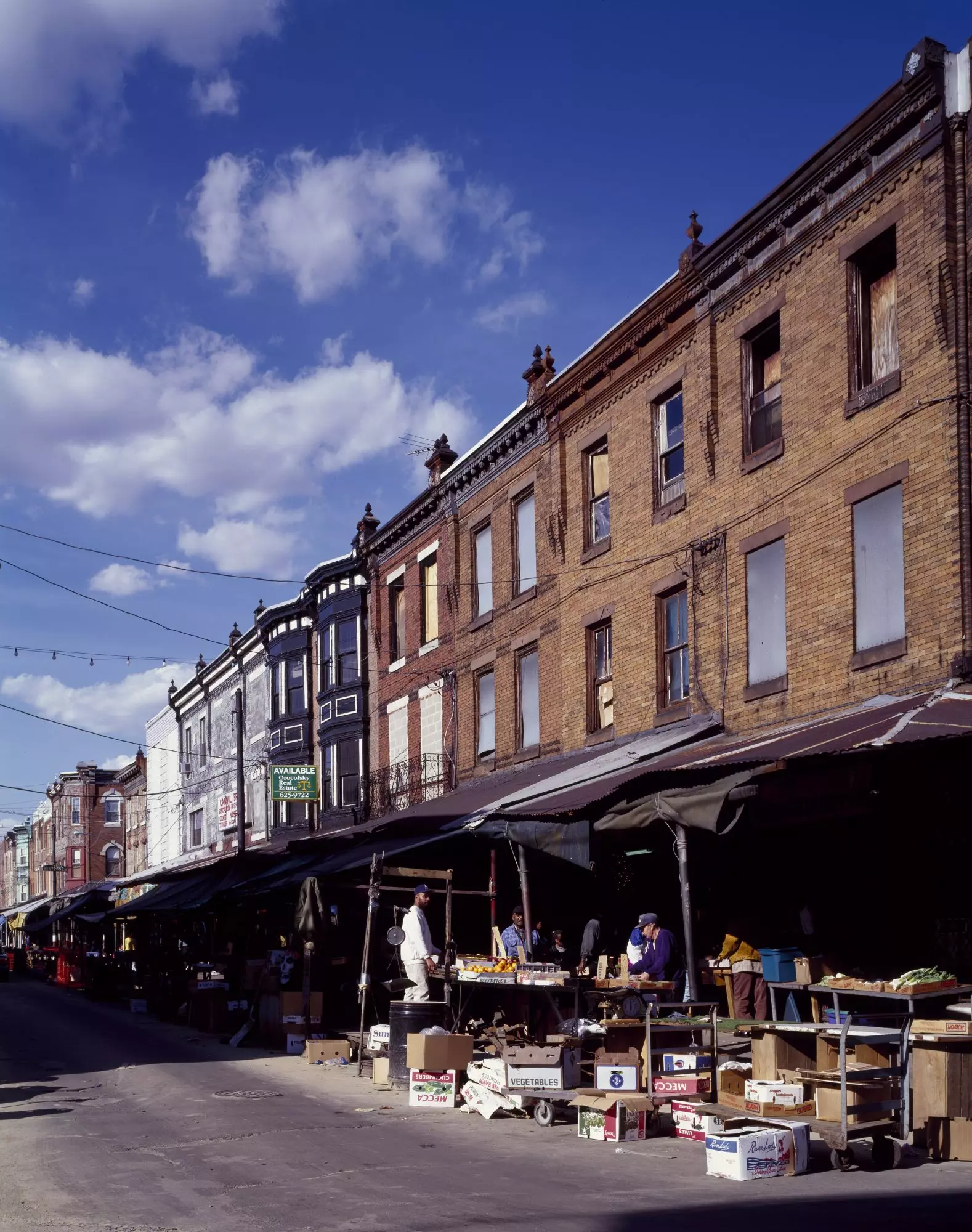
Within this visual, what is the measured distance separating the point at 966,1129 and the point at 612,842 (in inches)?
389

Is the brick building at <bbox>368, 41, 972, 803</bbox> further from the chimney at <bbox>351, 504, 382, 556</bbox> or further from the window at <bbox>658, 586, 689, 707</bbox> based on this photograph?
the chimney at <bbox>351, 504, 382, 556</bbox>

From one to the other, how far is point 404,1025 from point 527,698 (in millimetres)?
12243

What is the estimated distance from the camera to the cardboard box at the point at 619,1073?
1284 cm

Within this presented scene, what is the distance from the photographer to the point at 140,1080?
17531 mm

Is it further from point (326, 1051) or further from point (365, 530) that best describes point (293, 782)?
point (326, 1051)

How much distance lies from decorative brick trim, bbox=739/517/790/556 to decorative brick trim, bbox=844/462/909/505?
4.61 feet

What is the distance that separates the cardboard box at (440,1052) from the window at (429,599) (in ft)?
60.8

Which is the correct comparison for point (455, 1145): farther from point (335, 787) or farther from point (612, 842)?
point (335, 787)

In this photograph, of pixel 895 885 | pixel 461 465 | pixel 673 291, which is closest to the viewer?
pixel 895 885

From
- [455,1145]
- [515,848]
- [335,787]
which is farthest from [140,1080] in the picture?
[335,787]

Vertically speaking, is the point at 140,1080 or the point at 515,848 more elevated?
the point at 515,848

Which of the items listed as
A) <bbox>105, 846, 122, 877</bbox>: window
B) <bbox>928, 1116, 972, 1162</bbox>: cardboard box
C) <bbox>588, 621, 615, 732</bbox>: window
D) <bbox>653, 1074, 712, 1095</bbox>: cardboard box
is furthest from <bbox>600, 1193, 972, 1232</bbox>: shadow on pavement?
<bbox>105, 846, 122, 877</bbox>: window

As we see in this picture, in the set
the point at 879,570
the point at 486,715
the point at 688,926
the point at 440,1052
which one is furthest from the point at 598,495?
the point at 440,1052

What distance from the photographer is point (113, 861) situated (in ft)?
290
